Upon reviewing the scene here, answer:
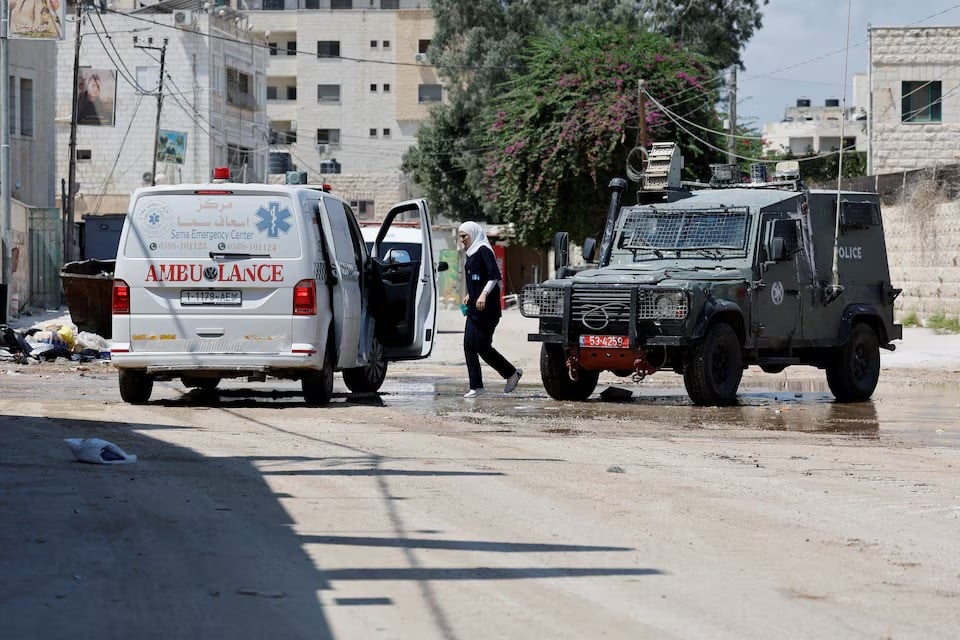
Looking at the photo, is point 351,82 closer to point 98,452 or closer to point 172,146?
point 172,146

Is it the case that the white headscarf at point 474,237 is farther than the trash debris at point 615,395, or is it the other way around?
the trash debris at point 615,395

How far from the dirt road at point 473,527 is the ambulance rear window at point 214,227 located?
4.94ft

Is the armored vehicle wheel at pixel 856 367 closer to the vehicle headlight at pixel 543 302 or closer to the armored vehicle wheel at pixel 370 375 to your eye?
the vehicle headlight at pixel 543 302

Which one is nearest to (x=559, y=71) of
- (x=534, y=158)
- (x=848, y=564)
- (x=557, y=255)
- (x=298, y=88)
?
(x=534, y=158)

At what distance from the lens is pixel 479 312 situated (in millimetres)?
16531

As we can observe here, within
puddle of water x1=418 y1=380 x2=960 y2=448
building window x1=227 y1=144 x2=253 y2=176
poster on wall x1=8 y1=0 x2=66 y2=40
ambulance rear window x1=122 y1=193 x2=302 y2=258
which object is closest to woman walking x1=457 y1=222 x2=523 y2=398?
puddle of water x1=418 y1=380 x2=960 y2=448

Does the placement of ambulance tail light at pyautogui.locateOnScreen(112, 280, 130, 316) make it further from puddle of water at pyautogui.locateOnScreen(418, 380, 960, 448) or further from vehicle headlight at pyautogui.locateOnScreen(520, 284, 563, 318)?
vehicle headlight at pyautogui.locateOnScreen(520, 284, 563, 318)

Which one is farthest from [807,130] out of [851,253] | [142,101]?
[851,253]

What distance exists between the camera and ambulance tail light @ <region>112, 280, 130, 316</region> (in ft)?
47.6

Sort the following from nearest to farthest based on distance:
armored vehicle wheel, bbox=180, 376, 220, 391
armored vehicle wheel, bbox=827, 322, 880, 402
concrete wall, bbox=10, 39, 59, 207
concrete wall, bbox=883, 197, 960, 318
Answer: armored vehicle wheel, bbox=180, 376, 220, 391 < armored vehicle wheel, bbox=827, 322, 880, 402 < concrete wall, bbox=883, 197, 960, 318 < concrete wall, bbox=10, 39, 59, 207

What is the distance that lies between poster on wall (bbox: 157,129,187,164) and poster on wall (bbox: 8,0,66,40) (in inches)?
1248

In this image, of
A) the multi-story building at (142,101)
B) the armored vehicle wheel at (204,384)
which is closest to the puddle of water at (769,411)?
the armored vehicle wheel at (204,384)

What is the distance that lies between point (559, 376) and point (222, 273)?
371 cm

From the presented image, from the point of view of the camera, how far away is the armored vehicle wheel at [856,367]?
674 inches
